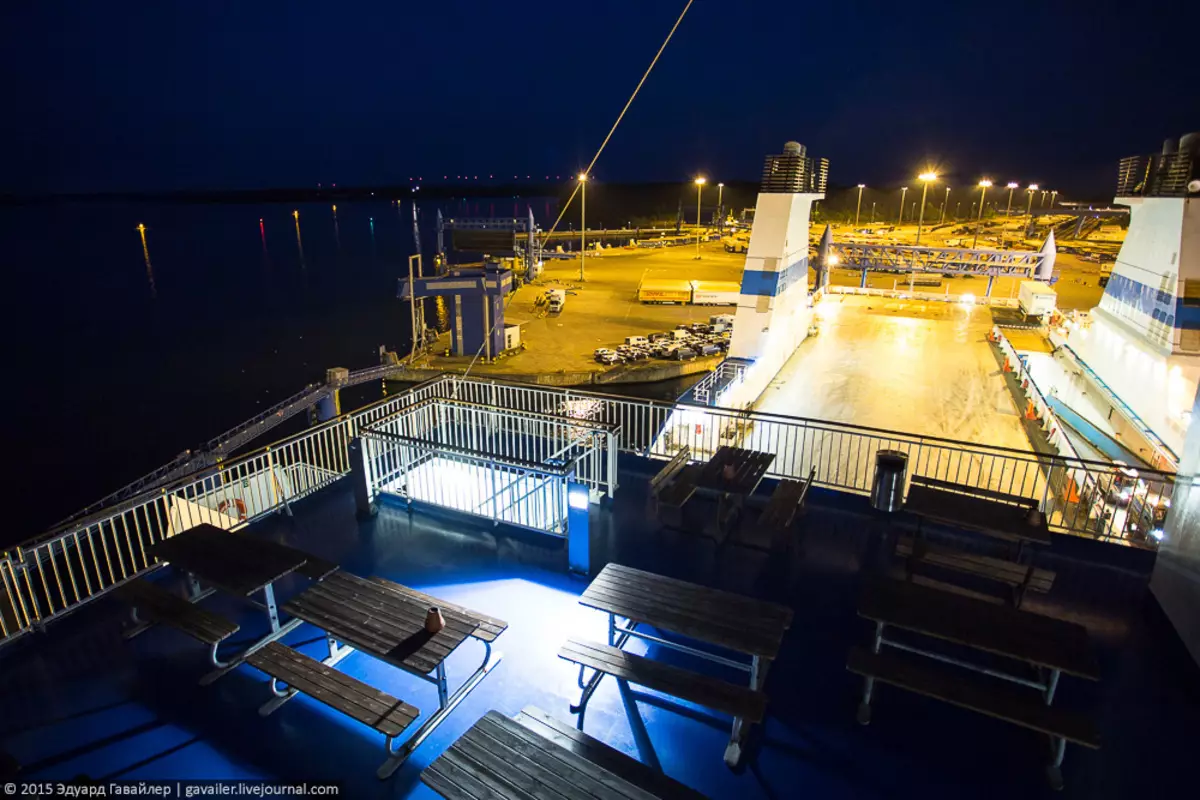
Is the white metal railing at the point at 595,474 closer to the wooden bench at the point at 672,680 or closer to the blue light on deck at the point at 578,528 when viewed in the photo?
the blue light on deck at the point at 578,528

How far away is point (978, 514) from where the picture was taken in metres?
6.99

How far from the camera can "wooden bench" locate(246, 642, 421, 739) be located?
15.4 feet

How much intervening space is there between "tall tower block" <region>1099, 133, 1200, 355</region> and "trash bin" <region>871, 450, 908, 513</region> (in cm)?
1332

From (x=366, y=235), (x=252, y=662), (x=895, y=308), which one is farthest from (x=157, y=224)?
(x=252, y=662)

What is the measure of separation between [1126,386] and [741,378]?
11.3 m

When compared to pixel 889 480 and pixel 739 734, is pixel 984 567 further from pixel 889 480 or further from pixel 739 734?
pixel 739 734

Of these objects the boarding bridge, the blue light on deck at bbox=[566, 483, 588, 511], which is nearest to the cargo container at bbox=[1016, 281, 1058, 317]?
the boarding bridge

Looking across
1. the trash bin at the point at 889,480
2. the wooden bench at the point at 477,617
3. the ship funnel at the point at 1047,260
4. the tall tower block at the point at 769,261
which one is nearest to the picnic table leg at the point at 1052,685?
the trash bin at the point at 889,480

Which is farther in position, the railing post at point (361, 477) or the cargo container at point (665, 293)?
the cargo container at point (665, 293)

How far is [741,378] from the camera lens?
682 inches

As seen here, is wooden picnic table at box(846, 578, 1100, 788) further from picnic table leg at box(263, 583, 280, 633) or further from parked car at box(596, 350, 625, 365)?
parked car at box(596, 350, 625, 365)

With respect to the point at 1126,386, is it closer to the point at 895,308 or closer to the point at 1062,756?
the point at 895,308

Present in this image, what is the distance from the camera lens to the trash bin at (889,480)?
831 cm

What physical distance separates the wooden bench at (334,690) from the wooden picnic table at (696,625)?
1.38m
